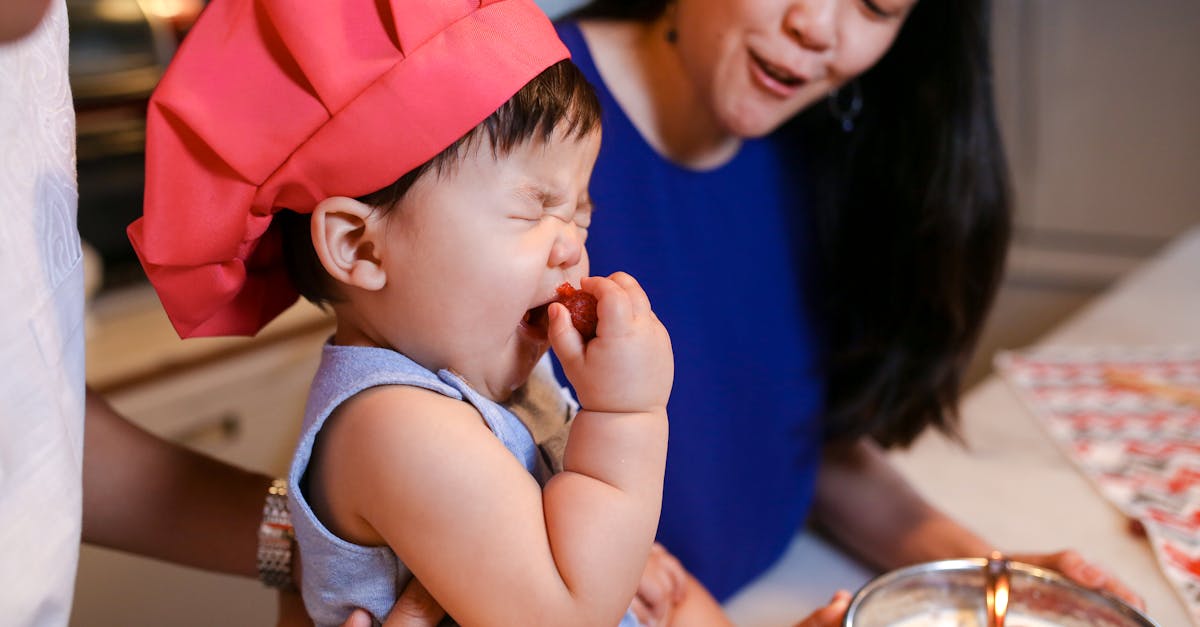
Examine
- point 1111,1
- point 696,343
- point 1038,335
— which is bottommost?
point 1038,335

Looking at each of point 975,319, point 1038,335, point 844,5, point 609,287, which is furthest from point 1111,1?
point 609,287

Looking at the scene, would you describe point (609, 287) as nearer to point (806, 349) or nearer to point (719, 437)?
point (719, 437)

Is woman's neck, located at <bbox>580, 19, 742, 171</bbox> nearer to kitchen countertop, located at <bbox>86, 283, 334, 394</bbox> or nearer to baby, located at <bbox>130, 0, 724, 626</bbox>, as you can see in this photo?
baby, located at <bbox>130, 0, 724, 626</bbox>

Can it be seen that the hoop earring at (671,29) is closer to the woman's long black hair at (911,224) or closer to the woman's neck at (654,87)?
the woman's neck at (654,87)

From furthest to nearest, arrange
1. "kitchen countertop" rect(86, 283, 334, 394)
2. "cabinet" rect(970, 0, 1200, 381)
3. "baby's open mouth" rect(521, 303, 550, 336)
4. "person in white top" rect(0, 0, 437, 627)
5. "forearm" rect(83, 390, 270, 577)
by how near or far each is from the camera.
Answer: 1. "cabinet" rect(970, 0, 1200, 381)
2. "kitchen countertop" rect(86, 283, 334, 394)
3. "forearm" rect(83, 390, 270, 577)
4. "baby's open mouth" rect(521, 303, 550, 336)
5. "person in white top" rect(0, 0, 437, 627)

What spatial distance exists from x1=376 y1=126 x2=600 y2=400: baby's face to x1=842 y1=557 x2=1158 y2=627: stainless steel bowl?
359 millimetres

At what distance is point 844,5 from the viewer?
952mm

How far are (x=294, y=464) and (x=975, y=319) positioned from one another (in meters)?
0.87

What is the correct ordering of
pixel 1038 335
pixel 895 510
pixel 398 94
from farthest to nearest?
pixel 1038 335, pixel 895 510, pixel 398 94

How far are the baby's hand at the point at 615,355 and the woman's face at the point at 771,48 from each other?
0.45 meters

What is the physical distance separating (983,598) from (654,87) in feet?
1.82

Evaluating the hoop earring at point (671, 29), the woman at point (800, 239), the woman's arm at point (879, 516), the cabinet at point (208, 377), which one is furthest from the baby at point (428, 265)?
the cabinet at point (208, 377)

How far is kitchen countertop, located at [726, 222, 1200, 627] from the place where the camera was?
1.02 meters

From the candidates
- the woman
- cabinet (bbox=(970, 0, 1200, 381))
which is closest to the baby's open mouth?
the woman
